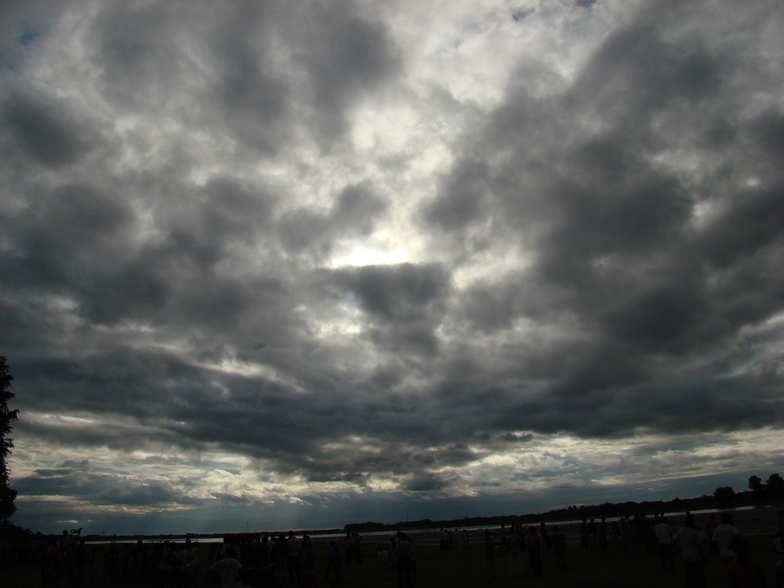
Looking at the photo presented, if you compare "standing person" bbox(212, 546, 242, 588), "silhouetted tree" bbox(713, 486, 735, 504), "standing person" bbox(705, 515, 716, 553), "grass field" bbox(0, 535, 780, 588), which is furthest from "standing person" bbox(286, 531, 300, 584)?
"silhouetted tree" bbox(713, 486, 735, 504)

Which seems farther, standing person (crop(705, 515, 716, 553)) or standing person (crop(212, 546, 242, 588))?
standing person (crop(705, 515, 716, 553))

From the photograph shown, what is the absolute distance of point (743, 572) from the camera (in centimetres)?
942

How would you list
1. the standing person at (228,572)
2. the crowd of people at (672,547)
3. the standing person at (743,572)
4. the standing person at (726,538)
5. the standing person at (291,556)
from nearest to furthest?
1. the standing person at (743,572)
2. the crowd of people at (672,547)
3. the standing person at (726,538)
4. the standing person at (228,572)
5. the standing person at (291,556)

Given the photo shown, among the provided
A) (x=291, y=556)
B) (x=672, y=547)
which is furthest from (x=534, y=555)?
(x=291, y=556)

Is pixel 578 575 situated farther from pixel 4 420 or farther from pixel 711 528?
pixel 4 420

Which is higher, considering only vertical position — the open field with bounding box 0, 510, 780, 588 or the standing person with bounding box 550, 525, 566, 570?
the standing person with bounding box 550, 525, 566, 570

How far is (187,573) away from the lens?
19.9 meters

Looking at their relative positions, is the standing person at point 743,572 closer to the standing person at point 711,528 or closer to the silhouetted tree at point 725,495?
the standing person at point 711,528

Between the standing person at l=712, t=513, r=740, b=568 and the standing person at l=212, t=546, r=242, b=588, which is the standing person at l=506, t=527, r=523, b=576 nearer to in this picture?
the standing person at l=712, t=513, r=740, b=568

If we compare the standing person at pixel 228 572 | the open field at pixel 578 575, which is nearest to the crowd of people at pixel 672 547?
Answer: the open field at pixel 578 575

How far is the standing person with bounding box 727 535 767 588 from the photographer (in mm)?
9375

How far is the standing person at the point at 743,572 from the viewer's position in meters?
9.38

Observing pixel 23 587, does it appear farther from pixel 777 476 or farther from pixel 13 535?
pixel 777 476

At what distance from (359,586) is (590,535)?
898 inches
